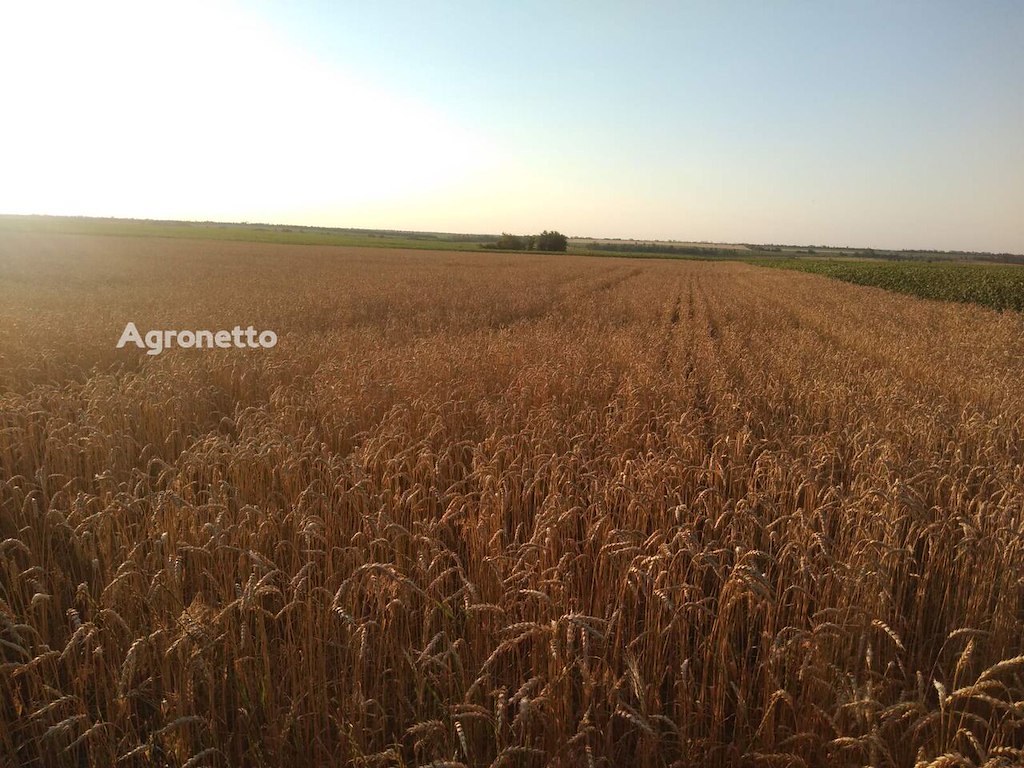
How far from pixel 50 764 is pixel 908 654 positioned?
3.79m

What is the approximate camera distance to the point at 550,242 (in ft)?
378

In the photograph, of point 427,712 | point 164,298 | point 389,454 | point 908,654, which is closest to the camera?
point 427,712

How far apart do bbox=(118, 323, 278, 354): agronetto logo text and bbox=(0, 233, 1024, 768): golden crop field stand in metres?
0.71

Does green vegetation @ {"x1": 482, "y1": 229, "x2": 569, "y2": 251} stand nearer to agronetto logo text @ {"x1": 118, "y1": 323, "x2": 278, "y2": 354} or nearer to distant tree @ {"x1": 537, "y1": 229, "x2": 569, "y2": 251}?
distant tree @ {"x1": 537, "y1": 229, "x2": 569, "y2": 251}

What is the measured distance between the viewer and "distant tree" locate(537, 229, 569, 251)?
115 metres

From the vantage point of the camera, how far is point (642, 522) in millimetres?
3465

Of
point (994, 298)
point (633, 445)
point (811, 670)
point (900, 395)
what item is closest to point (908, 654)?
point (811, 670)

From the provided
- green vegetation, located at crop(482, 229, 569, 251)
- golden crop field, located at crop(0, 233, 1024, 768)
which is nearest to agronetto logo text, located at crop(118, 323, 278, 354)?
golden crop field, located at crop(0, 233, 1024, 768)

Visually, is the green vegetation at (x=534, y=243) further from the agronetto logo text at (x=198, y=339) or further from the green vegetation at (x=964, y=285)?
the agronetto logo text at (x=198, y=339)

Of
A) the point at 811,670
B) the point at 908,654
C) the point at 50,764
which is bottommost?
the point at 50,764

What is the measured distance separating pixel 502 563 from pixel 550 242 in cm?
11621

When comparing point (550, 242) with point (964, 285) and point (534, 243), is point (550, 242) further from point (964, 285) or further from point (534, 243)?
point (964, 285)

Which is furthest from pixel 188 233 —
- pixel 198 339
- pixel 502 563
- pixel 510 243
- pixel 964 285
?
pixel 502 563

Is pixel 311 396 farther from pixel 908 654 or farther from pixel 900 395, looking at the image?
pixel 900 395
